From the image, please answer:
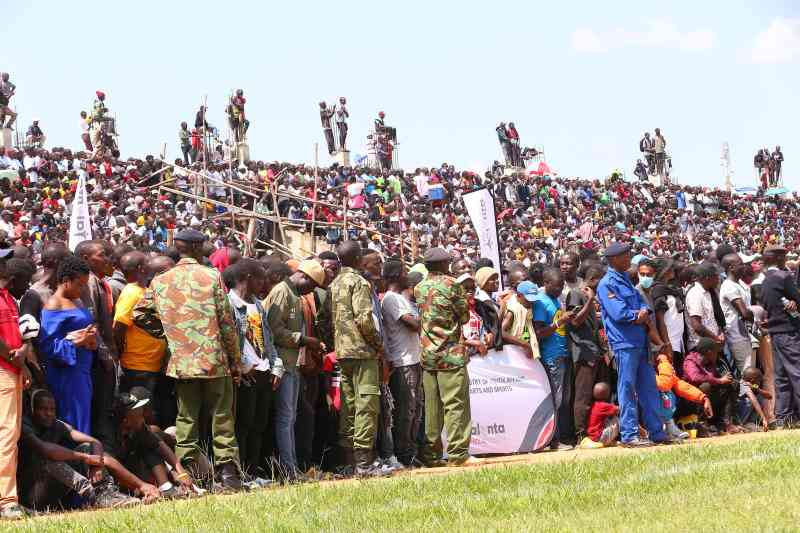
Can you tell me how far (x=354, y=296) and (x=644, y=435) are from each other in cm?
341

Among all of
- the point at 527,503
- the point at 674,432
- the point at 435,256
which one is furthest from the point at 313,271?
the point at 674,432

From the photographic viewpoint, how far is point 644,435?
36.5ft

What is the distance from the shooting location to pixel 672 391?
38.5ft

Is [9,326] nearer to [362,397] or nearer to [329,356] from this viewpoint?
[362,397]

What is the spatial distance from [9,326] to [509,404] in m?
5.01

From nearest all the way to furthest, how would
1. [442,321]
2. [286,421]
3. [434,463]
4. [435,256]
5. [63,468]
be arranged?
1. [63,468]
2. [286,421]
3. [442,321]
4. [435,256]
5. [434,463]

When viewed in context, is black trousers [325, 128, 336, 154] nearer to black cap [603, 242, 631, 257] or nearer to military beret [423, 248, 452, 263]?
black cap [603, 242, 631, 257]

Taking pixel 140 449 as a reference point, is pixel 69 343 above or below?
above

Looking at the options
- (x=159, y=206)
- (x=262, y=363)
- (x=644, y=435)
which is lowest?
(x=644, y=435)

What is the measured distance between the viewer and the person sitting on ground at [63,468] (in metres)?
7.58

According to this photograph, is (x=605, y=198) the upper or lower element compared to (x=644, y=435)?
upper

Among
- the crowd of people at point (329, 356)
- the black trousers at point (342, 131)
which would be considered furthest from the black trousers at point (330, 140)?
the crowd of people at point (329, 356)

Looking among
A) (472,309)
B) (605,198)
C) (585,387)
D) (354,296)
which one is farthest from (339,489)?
(605,198)

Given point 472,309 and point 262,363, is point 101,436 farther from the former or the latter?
point 472,309
